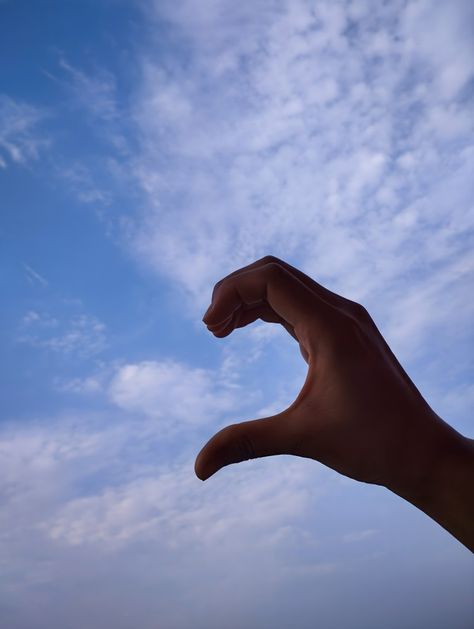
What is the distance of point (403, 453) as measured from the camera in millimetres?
2604

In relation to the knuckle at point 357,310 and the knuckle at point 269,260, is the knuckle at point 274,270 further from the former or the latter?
the knuckle at point 357,310

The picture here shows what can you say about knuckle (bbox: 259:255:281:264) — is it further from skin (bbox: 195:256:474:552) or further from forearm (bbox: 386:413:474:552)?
forearm (bbox: 386:413:474:552)

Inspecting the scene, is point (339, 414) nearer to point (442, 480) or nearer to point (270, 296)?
point (442, 480)

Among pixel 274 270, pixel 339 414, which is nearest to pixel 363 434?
pixel 339 414

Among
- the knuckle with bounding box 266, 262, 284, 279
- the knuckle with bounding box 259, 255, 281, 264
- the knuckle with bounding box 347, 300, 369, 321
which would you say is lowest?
the knuckle with bounding box 347, 300, 369, 321

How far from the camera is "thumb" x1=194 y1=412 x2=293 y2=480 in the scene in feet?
8.54

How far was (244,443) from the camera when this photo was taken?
2.63 m

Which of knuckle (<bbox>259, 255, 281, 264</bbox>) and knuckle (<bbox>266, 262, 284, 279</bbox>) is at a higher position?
knuckle (<bbox>259, 255, 281, 264</bbox>)

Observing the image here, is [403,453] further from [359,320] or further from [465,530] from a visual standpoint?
[359,320]

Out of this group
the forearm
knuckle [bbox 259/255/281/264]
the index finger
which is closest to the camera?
the forearm

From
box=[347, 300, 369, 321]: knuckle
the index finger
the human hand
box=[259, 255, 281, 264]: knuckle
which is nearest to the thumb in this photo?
the human hand

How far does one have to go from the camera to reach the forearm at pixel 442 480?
101 inches

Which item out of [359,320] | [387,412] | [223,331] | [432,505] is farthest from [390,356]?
[223,331]

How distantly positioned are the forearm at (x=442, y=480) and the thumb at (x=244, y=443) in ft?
2.09
